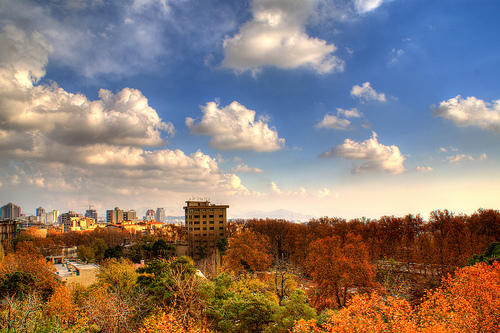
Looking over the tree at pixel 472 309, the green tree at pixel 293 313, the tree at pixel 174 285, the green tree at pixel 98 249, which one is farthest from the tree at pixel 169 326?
the green tree at pixel 98 249

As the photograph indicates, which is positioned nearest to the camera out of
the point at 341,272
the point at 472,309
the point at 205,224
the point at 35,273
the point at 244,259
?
the point at 472,309

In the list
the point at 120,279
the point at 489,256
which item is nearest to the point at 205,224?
the point at 120,279

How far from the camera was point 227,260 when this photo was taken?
150 ft

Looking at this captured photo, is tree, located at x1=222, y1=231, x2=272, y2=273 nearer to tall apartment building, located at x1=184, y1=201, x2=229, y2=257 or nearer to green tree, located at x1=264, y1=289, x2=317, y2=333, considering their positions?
green tree, located at x1=264, y1=289, x2=317, y2=333

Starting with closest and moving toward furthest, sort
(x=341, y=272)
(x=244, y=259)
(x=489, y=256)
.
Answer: (x=341, y=272), (x=489, y=256), (x=244, y=259)

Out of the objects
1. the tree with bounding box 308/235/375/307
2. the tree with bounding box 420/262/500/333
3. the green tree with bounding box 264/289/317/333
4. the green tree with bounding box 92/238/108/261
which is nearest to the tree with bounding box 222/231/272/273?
the tree with bounding box 308/235/375/307

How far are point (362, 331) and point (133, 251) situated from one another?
59.1m

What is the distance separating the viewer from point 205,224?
7338cm

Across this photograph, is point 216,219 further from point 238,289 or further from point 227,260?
point 238,289

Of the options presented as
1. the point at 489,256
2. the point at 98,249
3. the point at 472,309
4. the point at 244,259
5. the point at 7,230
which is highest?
the point at 472,309

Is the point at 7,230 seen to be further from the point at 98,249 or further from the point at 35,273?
the point at 35,273

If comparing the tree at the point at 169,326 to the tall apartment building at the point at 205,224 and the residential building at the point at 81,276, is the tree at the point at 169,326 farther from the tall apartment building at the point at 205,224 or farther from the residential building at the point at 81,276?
the tall apartment building at the point at 205,224

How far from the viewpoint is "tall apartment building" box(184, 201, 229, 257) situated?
72250 mm

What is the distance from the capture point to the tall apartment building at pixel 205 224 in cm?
7225
